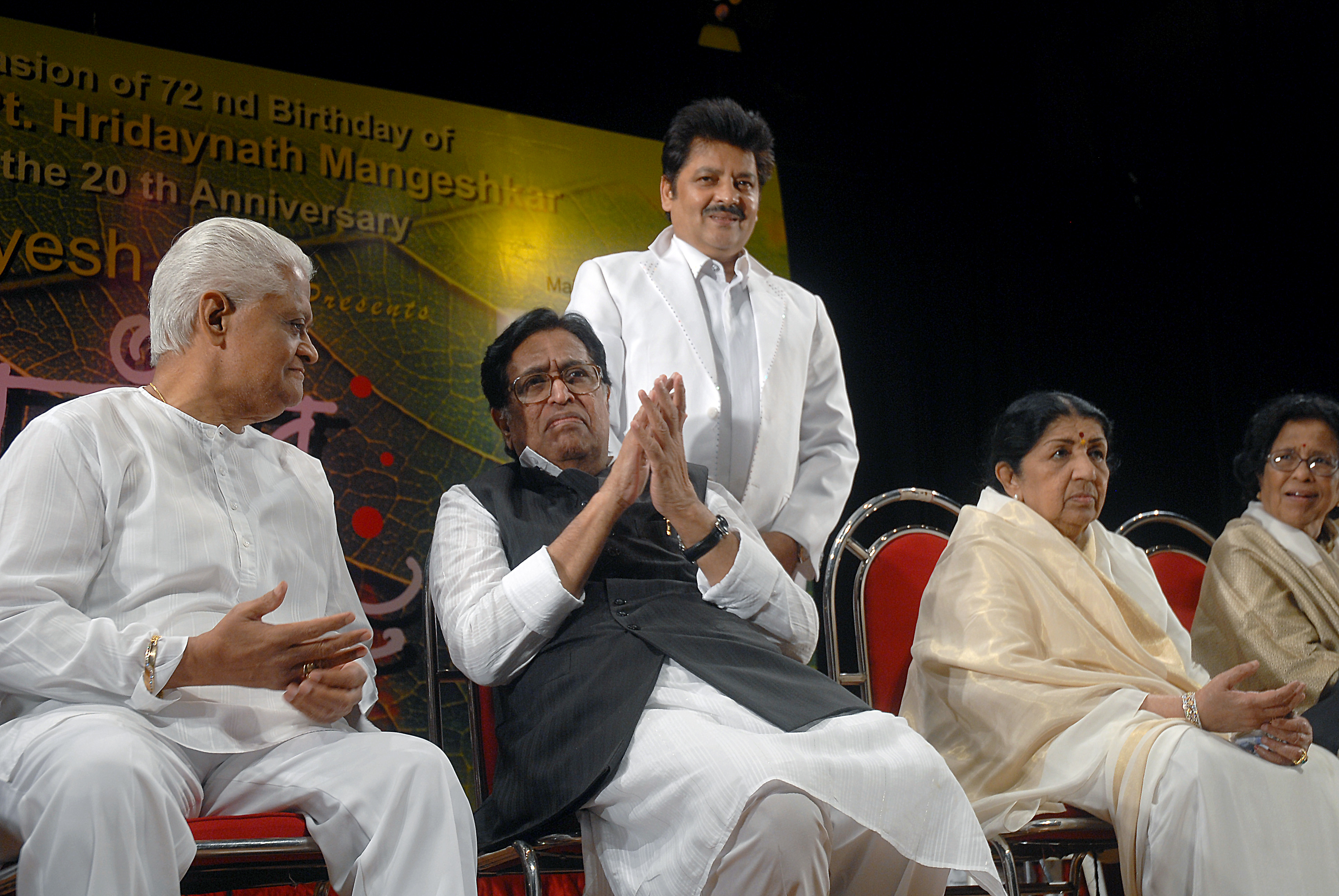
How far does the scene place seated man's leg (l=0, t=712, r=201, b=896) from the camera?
51.6 inches

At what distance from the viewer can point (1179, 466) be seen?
14.9ft

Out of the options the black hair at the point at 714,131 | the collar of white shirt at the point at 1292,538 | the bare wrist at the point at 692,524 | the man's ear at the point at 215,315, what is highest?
the black hair at the point at 714,131

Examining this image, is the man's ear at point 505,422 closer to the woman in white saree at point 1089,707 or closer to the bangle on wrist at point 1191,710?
the woman in white saree at point 1089,707

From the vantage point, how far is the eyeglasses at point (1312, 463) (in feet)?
9.99

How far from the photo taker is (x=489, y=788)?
2049 mm

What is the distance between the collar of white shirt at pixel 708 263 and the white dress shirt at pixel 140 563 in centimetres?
121

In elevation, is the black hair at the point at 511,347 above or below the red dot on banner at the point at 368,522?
above

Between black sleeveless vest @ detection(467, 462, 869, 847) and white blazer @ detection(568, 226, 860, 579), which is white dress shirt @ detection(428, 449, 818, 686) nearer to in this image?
black sleeveless vest @ detection(467, 462, 869, 847)

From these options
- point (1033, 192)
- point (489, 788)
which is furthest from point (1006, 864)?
point (1033, 192)

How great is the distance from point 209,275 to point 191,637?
23.6 inches

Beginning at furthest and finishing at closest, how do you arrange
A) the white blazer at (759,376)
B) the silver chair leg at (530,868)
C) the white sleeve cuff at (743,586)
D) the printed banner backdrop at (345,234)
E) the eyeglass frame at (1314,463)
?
the eyeglass frame at (1314,463) → the printed banner backdrop at (345,234) → the white blazer at (759,376) → the white sleeve cuff at (743,586) → the silver chair leg at (530,868)

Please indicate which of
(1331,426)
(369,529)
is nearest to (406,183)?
(369,529)

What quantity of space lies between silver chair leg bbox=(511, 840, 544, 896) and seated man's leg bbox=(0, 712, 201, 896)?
0.51 meters

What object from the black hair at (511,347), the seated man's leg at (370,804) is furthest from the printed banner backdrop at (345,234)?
the seated man's leg at (370,804)
